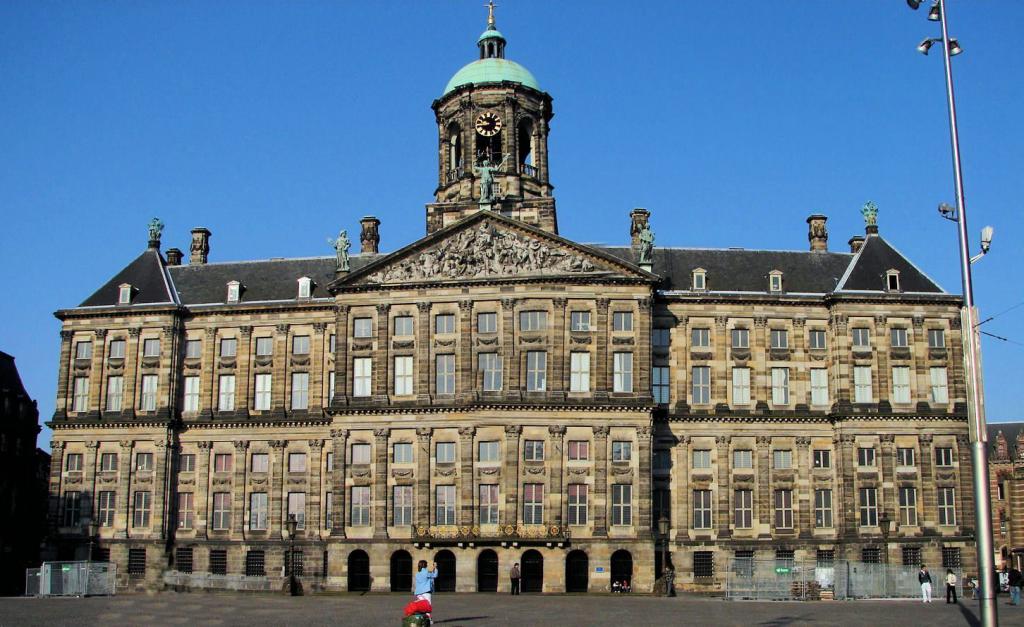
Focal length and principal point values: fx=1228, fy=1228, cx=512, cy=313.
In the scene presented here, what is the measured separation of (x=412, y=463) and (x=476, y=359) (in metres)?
6.29

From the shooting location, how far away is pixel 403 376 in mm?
64125

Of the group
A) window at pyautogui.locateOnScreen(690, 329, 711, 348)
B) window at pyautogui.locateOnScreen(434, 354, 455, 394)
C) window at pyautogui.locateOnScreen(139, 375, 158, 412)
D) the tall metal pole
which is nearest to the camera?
the tall metal pole

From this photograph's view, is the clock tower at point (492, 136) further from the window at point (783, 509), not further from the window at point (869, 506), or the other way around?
the window at point (869, 506)

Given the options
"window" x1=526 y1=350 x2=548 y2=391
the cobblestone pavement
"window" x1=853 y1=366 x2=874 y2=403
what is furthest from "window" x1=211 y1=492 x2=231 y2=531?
"window" x1=853 y1=366 x2=874 y2=403

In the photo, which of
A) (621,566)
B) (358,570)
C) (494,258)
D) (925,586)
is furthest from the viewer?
(494,258)

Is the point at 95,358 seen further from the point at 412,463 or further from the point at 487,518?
the point at 487,518

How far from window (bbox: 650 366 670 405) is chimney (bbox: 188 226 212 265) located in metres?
29.1

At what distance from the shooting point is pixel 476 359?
63000mm

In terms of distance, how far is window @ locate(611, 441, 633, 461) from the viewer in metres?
61.8

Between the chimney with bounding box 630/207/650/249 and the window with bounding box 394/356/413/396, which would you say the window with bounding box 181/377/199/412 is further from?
the chimney with bounding box 630/207/650/249

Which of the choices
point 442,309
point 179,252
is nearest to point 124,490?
point 179,252

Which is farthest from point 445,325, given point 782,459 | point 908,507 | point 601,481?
point 908,507

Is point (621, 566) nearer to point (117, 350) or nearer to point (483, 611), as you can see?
point (483, 611)

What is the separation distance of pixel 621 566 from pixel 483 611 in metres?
18.3
